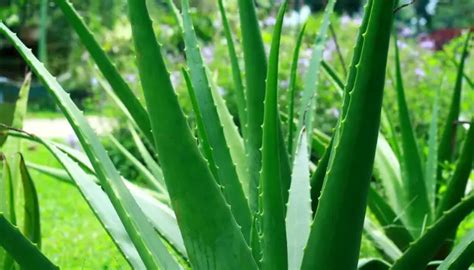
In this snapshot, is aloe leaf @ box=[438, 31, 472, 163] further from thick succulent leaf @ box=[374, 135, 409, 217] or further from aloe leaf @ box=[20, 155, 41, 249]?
aloe leaf @ box=[20, 155, 41, 249]

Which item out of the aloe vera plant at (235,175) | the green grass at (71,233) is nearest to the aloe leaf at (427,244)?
the aloe vera plant at (235,175)

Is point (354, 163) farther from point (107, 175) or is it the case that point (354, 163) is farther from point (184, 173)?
point (107, 175)

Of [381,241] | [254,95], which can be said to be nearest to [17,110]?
[254,95]

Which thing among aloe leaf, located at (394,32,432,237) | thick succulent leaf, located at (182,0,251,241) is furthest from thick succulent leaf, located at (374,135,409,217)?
thick succulent leaf, located at (182,0,251,241)

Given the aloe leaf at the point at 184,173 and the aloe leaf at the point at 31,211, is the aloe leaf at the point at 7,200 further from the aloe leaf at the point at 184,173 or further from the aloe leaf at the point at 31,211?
the aloe leaf at the point at 184,173

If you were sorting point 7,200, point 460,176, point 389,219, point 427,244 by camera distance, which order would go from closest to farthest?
point 427,244 < point 7,200 < point 460,176 < point 389,219

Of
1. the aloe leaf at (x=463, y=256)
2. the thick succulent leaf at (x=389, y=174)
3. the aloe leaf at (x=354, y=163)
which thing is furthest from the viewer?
the thick succulent leaf at (x=389, y=174)
